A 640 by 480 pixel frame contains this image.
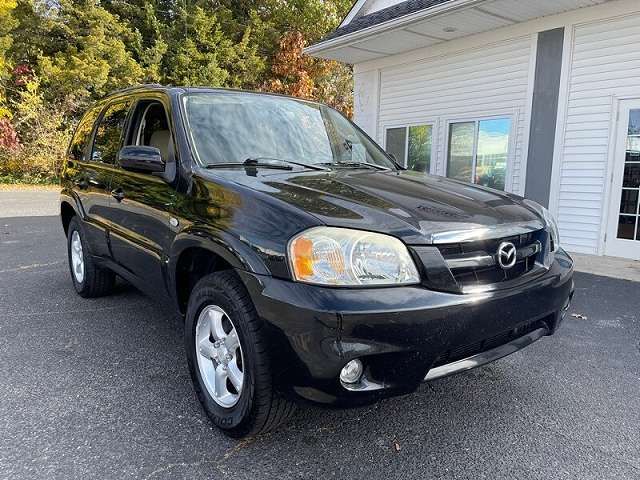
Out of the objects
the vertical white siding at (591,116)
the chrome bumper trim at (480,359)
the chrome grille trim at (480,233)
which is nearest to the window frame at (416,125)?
the vertical white siding at (591,116)

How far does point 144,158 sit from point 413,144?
779 cm

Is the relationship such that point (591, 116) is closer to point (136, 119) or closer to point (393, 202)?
point (393, 202)

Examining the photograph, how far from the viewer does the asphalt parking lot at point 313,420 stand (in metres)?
2.10

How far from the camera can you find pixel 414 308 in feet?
6.18

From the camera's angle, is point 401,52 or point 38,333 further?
point 401,52

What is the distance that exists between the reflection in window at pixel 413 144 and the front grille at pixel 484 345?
7.31 m

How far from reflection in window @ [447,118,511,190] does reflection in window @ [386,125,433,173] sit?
1.77ft

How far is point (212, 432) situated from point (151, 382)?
70 cm

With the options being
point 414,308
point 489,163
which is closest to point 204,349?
point 414,308

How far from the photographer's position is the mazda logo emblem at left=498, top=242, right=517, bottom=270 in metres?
2.19

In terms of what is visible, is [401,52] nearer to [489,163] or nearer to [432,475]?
[489,163]

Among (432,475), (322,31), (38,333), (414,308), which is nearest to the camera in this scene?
(414,308)

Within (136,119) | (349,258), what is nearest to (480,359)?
(349,258)

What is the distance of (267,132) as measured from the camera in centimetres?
305
